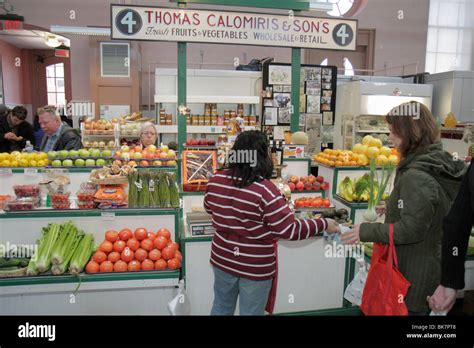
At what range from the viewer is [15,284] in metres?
2.81

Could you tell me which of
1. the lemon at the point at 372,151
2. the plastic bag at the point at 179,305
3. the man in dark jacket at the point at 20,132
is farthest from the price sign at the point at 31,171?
the lemon at the point at 372,151

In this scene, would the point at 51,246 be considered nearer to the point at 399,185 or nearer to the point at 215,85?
the point at 399,185

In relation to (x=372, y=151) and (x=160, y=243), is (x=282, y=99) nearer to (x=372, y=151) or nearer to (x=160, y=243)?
(x=372, y=151)

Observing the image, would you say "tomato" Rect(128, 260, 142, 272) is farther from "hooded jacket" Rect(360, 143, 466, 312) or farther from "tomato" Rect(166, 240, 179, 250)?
"hooded jacket" Rect(360, 143, 466, 312)

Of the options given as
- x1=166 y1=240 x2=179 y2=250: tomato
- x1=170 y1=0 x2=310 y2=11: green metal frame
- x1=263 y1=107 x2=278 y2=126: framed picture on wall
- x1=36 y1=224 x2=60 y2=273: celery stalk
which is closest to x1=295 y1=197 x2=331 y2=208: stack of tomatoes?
x1=166 y1=240 x2=179 y2=250: tomato

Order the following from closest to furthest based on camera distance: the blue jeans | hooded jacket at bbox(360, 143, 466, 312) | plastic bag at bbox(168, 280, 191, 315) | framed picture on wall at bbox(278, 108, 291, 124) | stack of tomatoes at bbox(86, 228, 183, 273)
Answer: hooded jacket at bbox(360, 143, 466, 312), the blue jeans, plastic bag at bbox(168, 280, 191, 315), stack of tomatoes at bbox(86, 228, 183, 273), framed picture on wall at bbox(278, 108, 291, 124)

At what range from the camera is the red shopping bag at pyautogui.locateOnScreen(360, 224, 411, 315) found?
2.17m

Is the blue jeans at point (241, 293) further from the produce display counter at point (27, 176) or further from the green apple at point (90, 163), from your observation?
the green apple at point (90, 163)

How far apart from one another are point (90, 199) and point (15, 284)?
84 centimetres

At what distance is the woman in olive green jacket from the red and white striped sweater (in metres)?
0.48

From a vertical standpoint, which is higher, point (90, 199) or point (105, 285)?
point (90, 199)

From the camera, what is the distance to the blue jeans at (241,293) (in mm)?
2430
